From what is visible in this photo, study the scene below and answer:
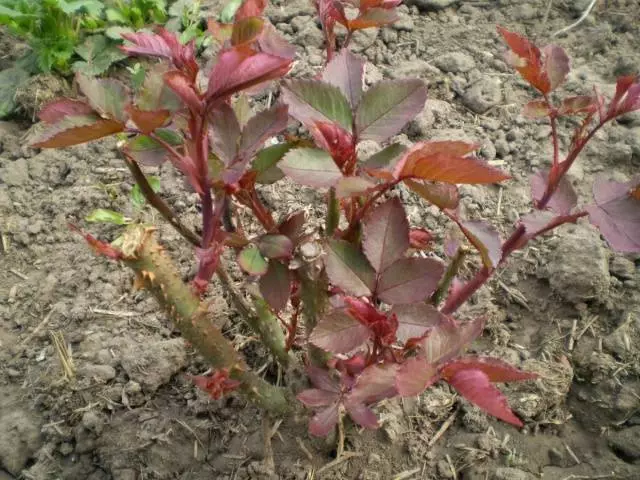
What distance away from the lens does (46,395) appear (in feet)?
5.12

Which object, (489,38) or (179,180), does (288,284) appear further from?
(489,38)

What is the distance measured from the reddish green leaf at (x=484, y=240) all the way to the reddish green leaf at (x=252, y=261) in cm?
33

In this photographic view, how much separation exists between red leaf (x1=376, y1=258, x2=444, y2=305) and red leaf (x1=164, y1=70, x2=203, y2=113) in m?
0.37

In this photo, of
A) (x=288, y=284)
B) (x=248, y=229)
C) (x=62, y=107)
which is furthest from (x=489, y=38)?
(x=62, y=107)

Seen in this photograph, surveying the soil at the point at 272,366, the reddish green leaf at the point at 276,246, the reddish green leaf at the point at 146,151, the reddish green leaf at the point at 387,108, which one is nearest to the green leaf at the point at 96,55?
the soil at the point at 272,366

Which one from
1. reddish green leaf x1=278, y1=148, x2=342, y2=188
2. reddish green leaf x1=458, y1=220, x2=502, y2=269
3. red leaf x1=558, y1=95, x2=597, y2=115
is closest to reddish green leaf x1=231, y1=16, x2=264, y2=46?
reddish green leaf x1=278, y1=148, x2=342, y2=188

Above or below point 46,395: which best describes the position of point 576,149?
above

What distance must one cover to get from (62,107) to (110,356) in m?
0.88

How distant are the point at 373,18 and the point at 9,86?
1808mm

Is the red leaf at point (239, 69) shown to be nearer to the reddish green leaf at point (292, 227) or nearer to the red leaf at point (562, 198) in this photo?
the reddish green leaf at point (292, 227)

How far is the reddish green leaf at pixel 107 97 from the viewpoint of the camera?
2.90ft

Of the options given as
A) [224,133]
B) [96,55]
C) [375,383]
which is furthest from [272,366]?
[96,55]

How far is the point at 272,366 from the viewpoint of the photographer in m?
1.59

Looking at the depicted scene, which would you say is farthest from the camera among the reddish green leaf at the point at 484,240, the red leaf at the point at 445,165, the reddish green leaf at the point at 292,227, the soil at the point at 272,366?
the soil at the point at 272,366
